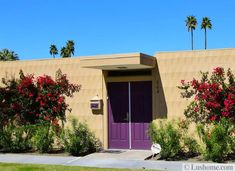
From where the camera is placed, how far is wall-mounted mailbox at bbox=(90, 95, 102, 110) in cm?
1648

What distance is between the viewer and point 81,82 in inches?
671

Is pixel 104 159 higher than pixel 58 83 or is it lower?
lower

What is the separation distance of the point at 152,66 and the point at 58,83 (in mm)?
3864

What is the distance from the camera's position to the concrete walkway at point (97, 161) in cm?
1302

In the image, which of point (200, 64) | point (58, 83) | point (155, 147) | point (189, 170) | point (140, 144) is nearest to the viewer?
point (189, 170)

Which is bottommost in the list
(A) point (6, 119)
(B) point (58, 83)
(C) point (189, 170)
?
(C) point (189, 170)

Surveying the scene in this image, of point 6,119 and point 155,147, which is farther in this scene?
point 6,119

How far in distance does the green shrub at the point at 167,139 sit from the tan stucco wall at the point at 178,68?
1.20 metres

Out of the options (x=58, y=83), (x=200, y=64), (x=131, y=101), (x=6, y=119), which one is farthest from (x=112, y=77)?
(x=6, y=119)

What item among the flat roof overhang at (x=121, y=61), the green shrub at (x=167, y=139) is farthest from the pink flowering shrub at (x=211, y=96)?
the flat roof overhang at (x=121, y=61)

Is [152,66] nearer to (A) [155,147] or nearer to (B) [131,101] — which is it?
(B) [131,101]

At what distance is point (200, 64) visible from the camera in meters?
15.0

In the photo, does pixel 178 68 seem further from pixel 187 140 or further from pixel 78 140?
pixel 78 140

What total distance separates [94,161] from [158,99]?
3200 mm
